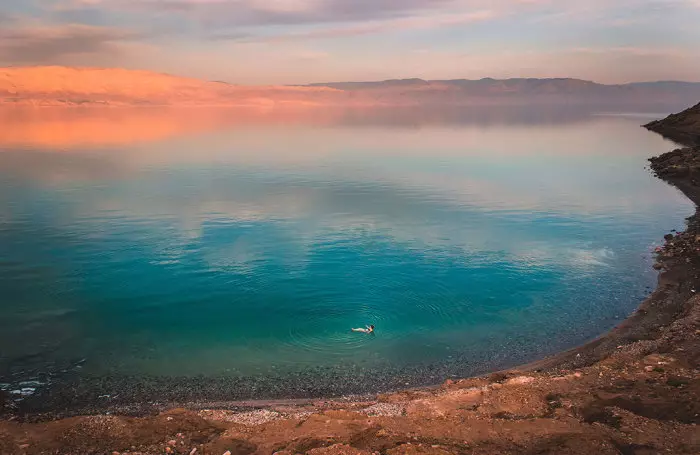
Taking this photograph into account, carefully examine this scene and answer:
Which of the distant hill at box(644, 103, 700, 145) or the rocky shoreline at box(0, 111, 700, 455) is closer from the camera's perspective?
the rocky shoreline at box(0, 111, 700, 455)

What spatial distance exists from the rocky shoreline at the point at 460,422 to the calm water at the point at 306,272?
13.3ft

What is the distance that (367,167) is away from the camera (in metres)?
70.6

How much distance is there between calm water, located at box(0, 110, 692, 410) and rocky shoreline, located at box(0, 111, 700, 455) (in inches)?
159

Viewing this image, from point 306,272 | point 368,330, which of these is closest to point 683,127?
point 306,272

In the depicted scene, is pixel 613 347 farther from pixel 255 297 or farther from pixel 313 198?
pixel 313 198

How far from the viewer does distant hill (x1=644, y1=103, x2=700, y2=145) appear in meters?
106

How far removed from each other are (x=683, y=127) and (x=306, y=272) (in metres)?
122

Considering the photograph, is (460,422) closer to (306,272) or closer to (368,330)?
(368,330)

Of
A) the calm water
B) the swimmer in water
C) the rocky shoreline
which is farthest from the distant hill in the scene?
the rocky shoreline

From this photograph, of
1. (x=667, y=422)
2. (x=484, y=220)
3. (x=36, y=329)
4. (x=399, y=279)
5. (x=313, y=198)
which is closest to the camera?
(x=667, y=422)

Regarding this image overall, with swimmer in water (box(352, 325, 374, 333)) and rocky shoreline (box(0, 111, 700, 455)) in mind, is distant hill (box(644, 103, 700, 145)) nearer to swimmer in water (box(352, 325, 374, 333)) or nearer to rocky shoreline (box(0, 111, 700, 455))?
swimmer in water (box(352, 325, 374, 333))

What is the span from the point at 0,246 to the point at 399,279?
83.5ft

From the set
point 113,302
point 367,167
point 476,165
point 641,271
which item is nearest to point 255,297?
point 113,302

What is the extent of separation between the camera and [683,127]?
11894 centimetres
